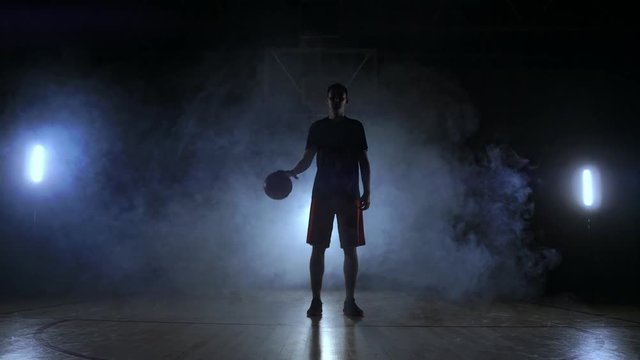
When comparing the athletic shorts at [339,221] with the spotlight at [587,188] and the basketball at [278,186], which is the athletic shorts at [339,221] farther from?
the spotlight at [587,188]

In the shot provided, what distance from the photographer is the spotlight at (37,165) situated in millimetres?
5660

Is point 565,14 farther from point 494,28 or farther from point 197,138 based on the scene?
point 197,138

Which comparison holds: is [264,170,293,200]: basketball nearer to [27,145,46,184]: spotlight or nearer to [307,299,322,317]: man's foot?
[307,299,322,317]: man's foot

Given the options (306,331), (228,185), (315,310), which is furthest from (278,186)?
(228,185)

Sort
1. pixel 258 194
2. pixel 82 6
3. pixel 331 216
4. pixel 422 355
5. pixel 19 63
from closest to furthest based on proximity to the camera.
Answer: pixel 422 355 → pixel 331 216 → pixel 82 6 → pixel 19 63 → pixel 258 194

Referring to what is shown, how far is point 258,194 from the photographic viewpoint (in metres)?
5.82

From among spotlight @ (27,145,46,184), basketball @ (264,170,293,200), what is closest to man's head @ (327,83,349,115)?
basketball @ (264,170,293,200)

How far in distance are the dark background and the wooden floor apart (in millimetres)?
1894

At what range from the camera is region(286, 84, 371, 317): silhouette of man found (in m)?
2.86

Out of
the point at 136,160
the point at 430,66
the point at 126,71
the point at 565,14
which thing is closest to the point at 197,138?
the point at 136,160

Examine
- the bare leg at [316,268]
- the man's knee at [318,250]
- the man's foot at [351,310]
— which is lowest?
the man's foot at [351,310]

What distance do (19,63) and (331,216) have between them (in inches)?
188

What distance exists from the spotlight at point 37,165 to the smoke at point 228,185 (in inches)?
5.3

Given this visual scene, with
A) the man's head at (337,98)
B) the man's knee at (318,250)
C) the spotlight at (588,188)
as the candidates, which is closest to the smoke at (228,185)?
the spotlight at (588,188)
